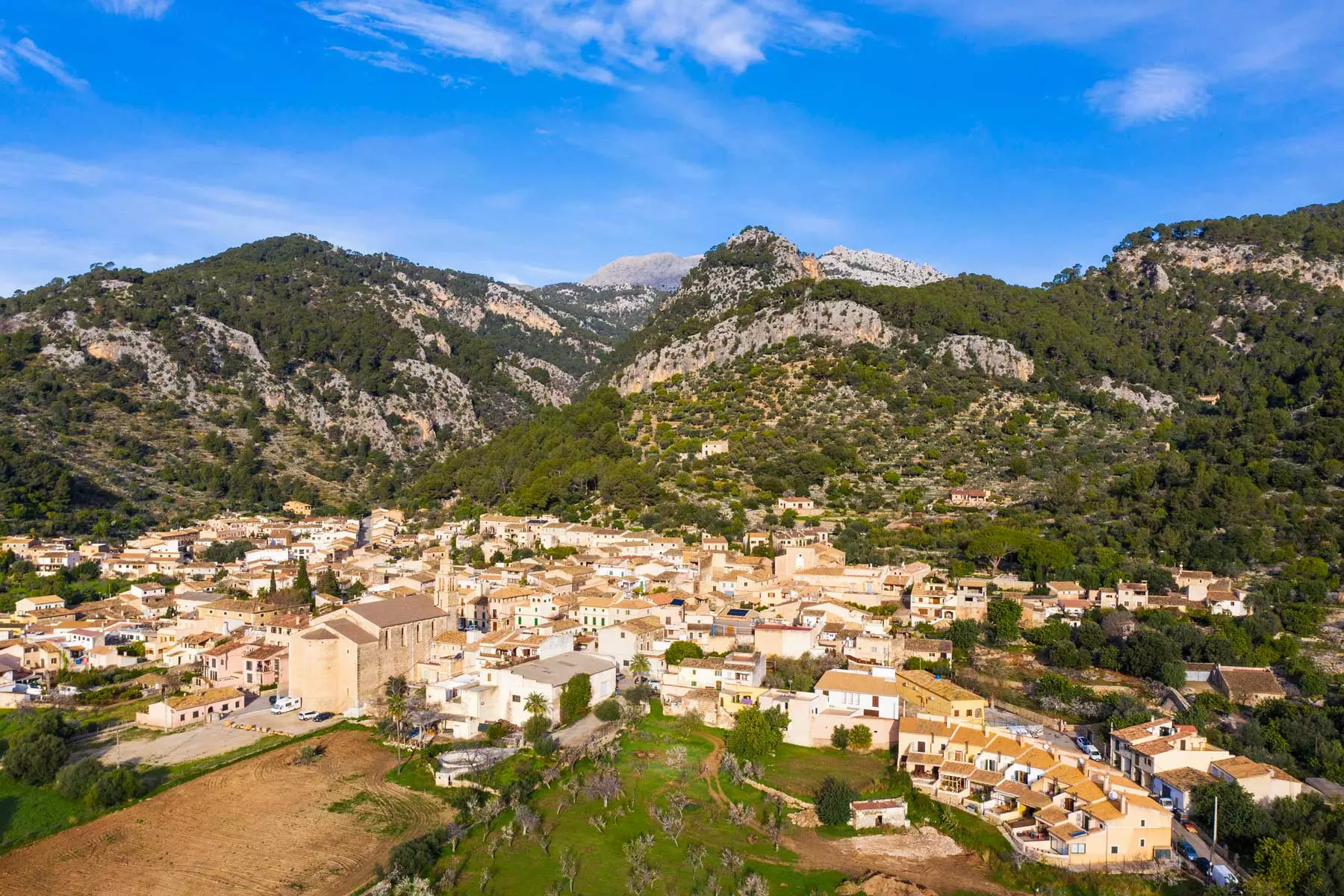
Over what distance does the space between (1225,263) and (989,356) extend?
37.0 m

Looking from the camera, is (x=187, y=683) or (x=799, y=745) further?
(x=187, y=683)

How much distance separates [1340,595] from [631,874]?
32.5 m

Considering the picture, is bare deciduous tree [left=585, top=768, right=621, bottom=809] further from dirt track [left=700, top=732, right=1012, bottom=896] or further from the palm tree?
the palm tree

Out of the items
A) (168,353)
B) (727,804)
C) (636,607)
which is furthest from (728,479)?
(168,353)

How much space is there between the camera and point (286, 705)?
96.7ft

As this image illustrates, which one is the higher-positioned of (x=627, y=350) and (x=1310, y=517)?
(x=627, y=350)

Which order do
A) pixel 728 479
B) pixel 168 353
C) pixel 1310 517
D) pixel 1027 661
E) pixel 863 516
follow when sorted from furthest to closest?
pixel 168 353 < pixel 728 479 < pixel 863 516 < pixel 1310 517 < pixel 1027 661

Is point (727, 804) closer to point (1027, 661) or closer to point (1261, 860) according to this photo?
point (1261, 860)

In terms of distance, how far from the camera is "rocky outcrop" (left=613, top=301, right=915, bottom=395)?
76688mm

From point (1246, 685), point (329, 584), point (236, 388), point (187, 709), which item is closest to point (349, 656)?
point (187, 709)

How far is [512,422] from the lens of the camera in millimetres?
104062

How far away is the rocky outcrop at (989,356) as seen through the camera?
71375 millimetres

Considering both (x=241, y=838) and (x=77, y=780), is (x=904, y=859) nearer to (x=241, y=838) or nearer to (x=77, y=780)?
(x=241, y=838)

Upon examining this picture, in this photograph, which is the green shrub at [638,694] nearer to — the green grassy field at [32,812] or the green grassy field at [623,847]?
the green grassy field at [623,847]
